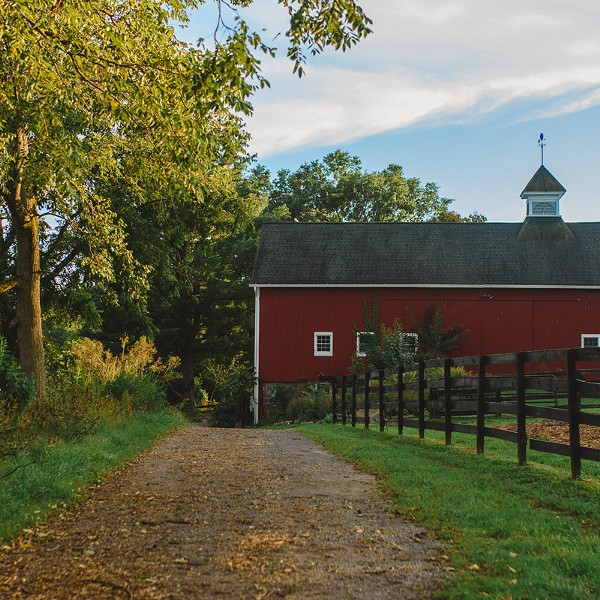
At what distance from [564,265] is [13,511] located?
26.2m

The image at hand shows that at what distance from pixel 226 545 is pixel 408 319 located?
23524 mm

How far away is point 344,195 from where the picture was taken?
53438mm

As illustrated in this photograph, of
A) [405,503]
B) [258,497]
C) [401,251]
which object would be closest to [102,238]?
[258,497]

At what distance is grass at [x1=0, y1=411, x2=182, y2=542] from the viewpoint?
6027mm

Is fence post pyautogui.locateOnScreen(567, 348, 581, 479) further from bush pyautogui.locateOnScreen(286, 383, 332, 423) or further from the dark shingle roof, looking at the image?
the dark shingle roof

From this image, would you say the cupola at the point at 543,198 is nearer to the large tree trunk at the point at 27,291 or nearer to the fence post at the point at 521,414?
the large tree trunk at the point at 27,291

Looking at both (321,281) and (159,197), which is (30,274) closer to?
(159,197)

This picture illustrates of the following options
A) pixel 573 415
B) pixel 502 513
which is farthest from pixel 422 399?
pixel 502 513

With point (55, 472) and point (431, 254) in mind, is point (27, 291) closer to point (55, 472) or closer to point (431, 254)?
point (55, 472)

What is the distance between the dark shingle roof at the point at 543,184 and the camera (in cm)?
3170

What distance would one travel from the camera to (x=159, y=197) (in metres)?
18.1

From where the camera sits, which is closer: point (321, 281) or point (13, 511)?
point (13, 511)

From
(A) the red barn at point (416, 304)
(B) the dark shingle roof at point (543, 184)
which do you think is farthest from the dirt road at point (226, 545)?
(B) the dark shingle roof at point (543, 184)

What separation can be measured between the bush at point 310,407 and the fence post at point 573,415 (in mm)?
15253
